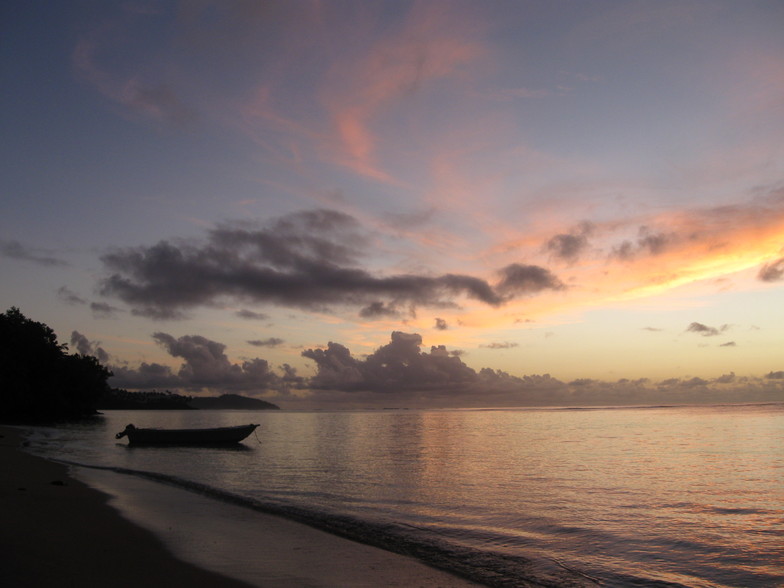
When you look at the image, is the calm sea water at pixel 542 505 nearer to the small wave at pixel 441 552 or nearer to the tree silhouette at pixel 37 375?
the small wave at pixel 441 552

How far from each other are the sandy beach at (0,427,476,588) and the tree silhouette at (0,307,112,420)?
9347cm

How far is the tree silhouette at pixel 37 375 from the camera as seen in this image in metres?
95.1

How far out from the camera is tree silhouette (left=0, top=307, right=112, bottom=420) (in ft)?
312

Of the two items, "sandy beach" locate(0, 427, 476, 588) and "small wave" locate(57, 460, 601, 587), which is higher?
"sandy beach" locate(0, 427, 476, 588)

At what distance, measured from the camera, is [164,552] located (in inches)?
495

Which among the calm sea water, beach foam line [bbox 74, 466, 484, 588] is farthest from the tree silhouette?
beach foam line [bbox 74, 466, 484, 588]

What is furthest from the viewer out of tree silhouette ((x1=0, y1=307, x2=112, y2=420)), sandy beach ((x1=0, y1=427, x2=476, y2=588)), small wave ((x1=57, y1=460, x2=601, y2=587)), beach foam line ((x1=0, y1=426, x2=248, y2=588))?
tree silhouette ((x1=0, y1=307, x2=112, y2=420))

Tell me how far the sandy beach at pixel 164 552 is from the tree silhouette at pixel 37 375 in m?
93.5

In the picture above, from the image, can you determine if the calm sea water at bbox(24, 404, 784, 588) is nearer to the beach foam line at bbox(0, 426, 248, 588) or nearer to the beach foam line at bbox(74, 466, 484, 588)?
the beach foam line at bbox(74, 466, 484, 588)

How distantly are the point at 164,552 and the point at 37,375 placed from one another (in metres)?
115

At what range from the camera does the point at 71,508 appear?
17078mm

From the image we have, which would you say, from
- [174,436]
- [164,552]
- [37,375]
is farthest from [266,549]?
[37,375]

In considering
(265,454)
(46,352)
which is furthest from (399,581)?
(46,352)

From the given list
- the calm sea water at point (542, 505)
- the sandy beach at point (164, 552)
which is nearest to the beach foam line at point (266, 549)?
the sandy beach at point (164, 552)
